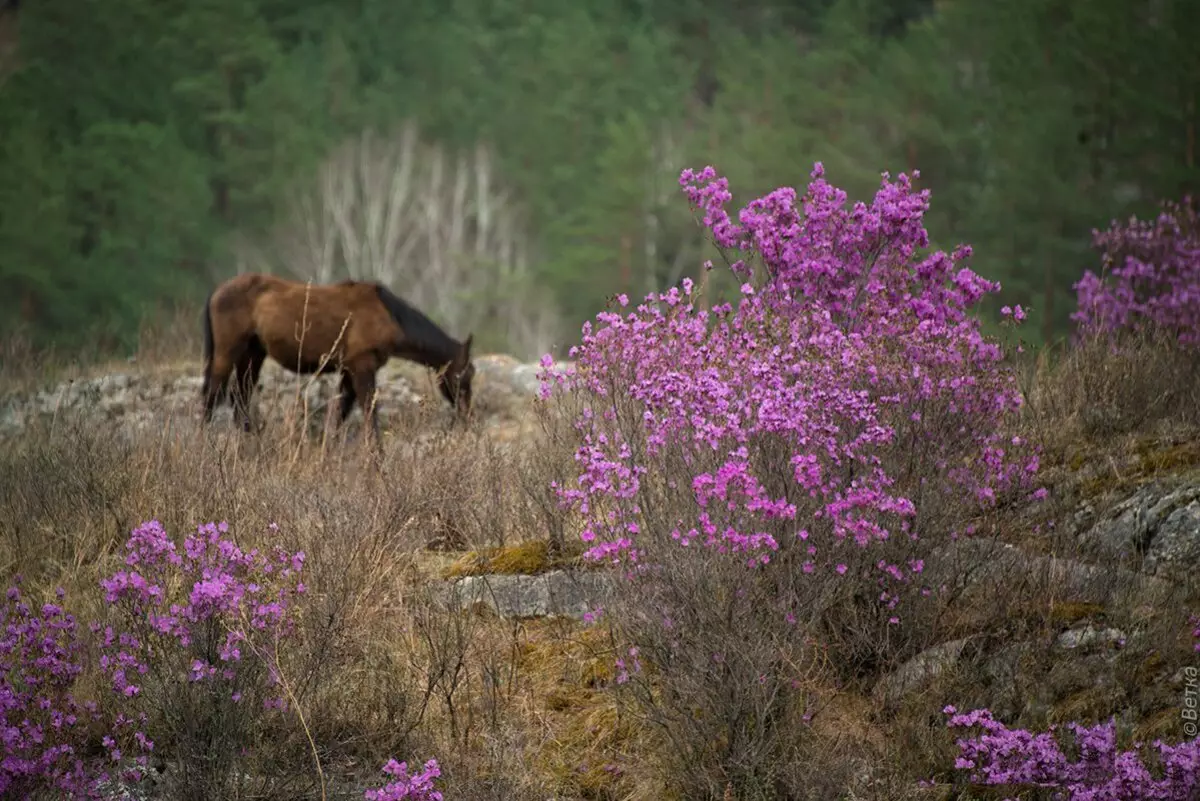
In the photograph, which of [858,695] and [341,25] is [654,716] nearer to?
[858,695]

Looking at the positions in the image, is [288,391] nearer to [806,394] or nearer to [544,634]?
[544,634]

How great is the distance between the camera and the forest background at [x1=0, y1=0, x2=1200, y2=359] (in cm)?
2702

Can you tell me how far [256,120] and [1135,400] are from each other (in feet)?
107

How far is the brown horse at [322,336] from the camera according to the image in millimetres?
10797

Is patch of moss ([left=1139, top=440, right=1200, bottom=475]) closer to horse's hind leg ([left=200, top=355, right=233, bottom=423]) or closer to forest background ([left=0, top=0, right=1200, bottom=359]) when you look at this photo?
horse's hind leg ([left=200, top=355, right=233, bottom=423])

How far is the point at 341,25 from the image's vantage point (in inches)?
1865

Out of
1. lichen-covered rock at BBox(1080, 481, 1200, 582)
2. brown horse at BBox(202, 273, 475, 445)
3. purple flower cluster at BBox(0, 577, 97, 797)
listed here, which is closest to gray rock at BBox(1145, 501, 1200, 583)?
lichen-covered rock at BBox(1080, 481, 1200, 582)

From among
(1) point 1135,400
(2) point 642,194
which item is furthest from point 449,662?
(2) point 642,194

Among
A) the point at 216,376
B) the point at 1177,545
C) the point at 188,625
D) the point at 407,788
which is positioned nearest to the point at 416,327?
the point at 216,376

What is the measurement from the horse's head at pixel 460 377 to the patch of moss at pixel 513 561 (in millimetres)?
4675

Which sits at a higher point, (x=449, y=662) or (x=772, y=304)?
(x=772, y=304)

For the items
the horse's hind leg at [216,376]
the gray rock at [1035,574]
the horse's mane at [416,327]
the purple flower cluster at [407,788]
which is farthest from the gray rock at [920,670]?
the horse's hind leg at [216,376]

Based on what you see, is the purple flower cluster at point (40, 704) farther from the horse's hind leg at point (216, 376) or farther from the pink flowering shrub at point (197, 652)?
the horse's hind leg at point (216, 376)

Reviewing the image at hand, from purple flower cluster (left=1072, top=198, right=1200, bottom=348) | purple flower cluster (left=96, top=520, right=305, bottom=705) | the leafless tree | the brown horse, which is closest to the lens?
purple flower cluster (left=96, top=520, right=305, bottom=705)
